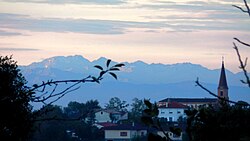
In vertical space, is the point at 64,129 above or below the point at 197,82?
above

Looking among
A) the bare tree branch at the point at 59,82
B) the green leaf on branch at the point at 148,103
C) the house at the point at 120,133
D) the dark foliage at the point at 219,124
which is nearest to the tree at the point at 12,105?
the bare tree branch at the point at 59,82

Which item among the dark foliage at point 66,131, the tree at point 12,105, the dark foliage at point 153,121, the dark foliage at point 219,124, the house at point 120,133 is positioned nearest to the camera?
the dark foliage at point 153,121

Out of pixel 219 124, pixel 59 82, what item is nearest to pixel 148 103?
pixel 59 82

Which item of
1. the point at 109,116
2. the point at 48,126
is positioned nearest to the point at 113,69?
the point at 48,126

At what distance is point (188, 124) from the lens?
12.1 ft

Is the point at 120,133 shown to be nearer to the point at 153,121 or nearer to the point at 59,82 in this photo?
the point at 59,82

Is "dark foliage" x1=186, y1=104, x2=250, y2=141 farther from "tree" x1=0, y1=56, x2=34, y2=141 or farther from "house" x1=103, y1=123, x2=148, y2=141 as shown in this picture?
"house" x1=103, y1=123, x2=148, y2=141

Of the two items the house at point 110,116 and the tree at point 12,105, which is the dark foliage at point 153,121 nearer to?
the tree at point 12,105

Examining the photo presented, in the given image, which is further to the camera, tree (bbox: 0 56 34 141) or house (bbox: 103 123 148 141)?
house (bbox: 103 123 148 141)

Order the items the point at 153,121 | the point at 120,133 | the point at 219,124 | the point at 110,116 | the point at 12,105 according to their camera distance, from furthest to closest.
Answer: the point at 110,116 < the point at 120,133 < the point at 219,124 < the point at 12,105 < the point at 153,121

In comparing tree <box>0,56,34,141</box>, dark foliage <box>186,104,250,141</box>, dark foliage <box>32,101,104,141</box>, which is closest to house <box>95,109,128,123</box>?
dark foliage <box>32,101,104,141</box>

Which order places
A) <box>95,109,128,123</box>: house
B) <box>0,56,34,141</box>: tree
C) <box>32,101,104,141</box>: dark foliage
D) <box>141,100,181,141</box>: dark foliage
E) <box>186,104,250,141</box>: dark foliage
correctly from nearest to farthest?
1. <box>141,100,181,141</box>: dark foliage
2. <box>186,104,250,141</box>: dark foliage
3. <box>0,56,34,141</box>: tree
4. <box>32,101,104,141</box>: dark foliage
5. <box>95,109,128,123</box>: house

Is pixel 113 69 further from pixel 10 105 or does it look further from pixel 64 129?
pixel 64 129

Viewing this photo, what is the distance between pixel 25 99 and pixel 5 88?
0.41 ft
